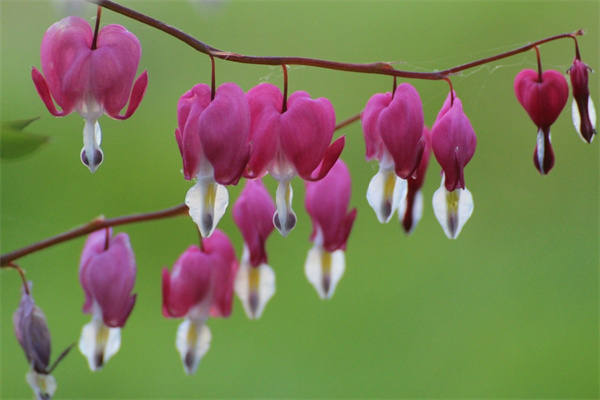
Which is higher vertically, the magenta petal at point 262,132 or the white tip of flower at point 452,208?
the magenta petal at point 262,132

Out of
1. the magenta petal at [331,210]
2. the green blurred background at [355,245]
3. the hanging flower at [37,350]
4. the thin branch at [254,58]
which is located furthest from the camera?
the green blurred background at [355,245]

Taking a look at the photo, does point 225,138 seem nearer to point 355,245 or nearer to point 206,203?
point 206,203

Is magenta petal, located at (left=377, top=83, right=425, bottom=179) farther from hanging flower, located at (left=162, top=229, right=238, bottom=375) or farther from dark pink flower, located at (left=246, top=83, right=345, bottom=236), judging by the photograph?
hanging flower, located at (left=162, top=229, right=238, bottom=375)

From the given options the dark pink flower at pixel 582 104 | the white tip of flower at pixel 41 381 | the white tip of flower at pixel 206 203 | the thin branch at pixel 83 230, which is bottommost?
the white tip of flower at pixel 41 381

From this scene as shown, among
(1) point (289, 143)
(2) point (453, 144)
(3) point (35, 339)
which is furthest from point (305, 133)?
(3) point (35, 339)

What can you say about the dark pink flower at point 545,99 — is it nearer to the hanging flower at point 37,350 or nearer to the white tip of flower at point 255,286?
the white tip of flower at point 255,286

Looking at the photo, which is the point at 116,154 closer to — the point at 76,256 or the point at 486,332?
the point at 76,256

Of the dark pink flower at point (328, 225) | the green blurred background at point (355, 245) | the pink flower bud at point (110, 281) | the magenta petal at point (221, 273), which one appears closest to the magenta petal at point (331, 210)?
the dark pink flower at point (328, 225)
